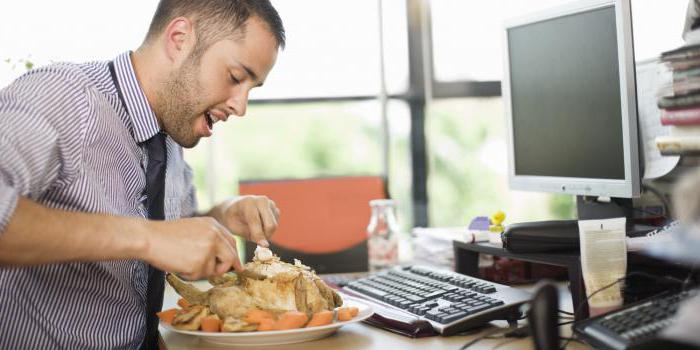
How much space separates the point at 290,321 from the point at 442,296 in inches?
12.5

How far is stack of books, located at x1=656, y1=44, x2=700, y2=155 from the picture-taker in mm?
1104

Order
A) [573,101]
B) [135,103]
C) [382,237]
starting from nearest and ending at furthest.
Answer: [135,103]
[573,101]
[382,237]

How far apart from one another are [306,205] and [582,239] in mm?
1124

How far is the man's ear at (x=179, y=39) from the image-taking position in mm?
1603

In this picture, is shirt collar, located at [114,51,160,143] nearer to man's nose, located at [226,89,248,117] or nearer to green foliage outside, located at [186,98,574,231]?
man's nose, located at [226,89,248,117]

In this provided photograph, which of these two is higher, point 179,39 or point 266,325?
point 179,39

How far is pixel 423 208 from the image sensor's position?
3.02m

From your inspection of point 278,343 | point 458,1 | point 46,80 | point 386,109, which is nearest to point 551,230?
point 278,343

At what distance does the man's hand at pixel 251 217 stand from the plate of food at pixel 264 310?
1.03 ft

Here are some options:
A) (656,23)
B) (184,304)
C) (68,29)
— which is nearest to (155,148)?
(184,304)

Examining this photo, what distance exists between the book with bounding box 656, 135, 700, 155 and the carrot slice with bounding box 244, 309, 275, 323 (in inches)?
26.4

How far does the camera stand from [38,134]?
48.4 inches

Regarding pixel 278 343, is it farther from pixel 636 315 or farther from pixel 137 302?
pixel 636 315

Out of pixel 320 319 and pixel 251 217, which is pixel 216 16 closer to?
pixel 251 217
